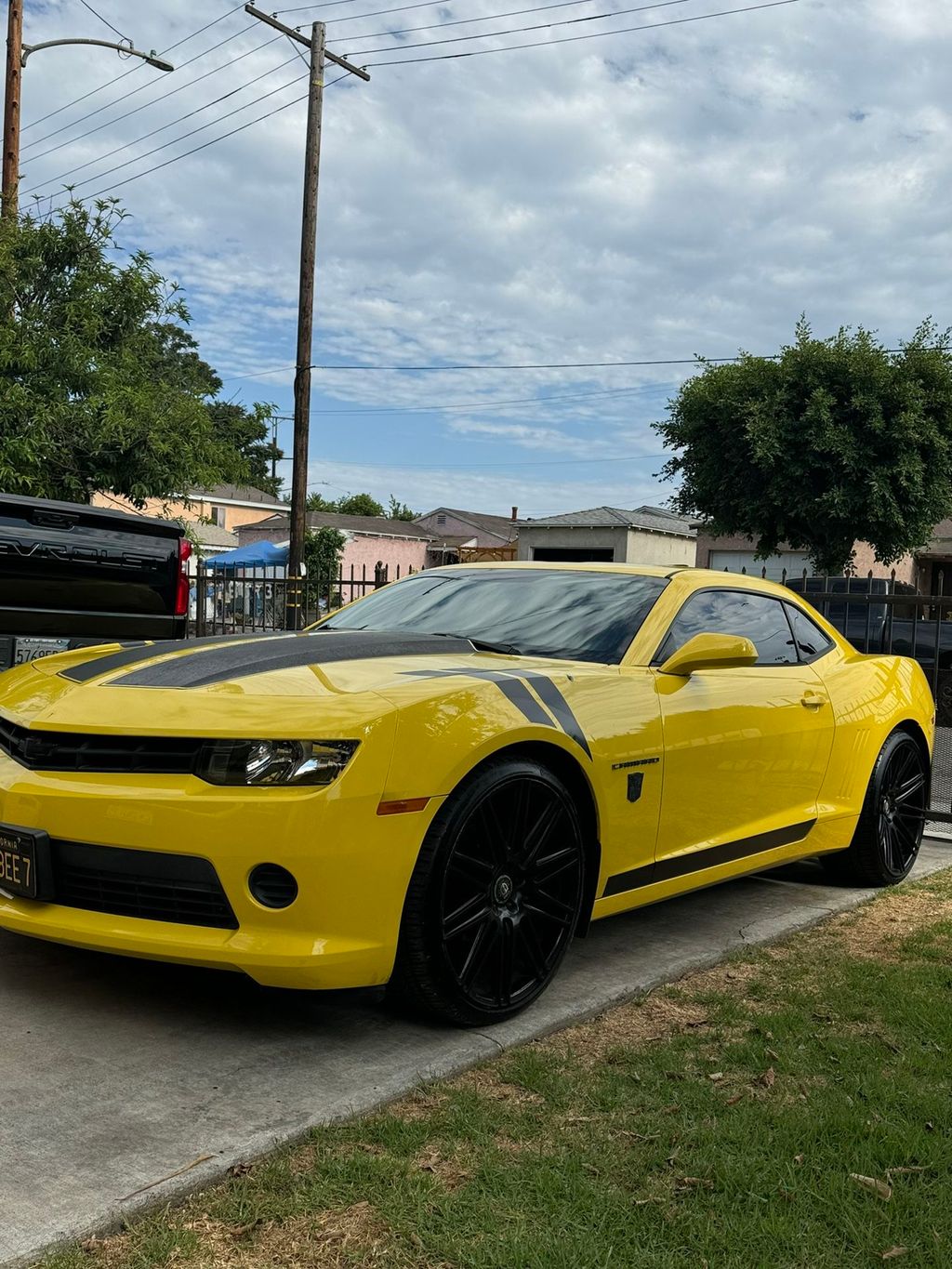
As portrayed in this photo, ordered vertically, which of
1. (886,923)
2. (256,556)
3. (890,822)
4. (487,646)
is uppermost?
(256,556)

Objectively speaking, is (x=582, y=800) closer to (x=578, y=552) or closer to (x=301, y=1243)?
(x=301, y=1243)

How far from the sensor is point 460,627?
441 cm

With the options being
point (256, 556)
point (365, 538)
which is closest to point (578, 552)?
point (365, 538)

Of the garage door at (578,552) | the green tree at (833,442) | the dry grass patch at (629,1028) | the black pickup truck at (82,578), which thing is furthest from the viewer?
the garage door at (578,552)

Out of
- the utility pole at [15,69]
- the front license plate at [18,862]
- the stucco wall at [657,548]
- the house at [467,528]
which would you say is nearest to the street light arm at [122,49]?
the utility pole at [15,69]

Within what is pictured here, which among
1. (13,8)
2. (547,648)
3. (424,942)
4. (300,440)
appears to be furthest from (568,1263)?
(13,8)

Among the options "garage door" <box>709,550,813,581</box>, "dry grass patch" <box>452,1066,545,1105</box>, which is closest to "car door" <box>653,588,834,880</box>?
"dry grass patch" <box>452,1066,545,1105</box>

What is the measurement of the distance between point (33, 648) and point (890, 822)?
418 cm

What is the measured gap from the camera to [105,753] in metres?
3.21

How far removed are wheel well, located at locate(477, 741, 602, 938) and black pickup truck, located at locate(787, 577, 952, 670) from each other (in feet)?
9.89

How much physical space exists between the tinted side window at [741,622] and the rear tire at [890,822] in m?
0.88

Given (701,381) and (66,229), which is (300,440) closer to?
(66,229)

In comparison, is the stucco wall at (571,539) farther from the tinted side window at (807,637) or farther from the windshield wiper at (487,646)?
the windshield wiper at (487,646)

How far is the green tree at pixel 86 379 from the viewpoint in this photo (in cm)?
1195
